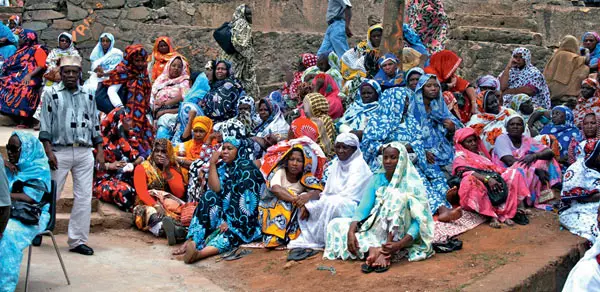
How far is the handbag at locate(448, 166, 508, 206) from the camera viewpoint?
26.1ft

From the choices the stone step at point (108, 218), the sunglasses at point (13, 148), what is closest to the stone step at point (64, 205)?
the stone step at point (108, 218)

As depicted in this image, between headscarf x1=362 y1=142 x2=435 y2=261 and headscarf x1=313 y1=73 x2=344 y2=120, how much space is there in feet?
9.44

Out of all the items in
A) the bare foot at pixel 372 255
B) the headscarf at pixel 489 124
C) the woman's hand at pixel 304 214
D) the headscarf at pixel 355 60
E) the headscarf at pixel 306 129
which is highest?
the headscarf at pixel 355 60

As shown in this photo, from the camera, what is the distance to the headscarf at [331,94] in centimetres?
1026

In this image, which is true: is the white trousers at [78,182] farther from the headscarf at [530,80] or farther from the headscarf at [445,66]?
the headscarf at [530,80]

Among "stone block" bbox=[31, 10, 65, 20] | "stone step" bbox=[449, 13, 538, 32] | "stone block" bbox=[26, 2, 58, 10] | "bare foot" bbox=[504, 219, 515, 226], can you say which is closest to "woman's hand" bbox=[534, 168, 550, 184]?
"bare foot" bbox=[504, 219, 515, 226]

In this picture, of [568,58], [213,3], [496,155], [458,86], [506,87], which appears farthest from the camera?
[213,3]

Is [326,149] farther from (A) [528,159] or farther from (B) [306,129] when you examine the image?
(A) [528,159]

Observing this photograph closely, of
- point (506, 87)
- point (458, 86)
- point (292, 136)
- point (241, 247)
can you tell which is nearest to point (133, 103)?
point (292, 136)

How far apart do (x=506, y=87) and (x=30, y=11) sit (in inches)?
299

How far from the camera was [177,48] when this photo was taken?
13461 mm

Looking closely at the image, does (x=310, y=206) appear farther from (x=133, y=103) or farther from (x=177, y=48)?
(x=177, y=48)

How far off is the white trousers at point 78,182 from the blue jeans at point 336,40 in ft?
15.9

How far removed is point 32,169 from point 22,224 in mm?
498
